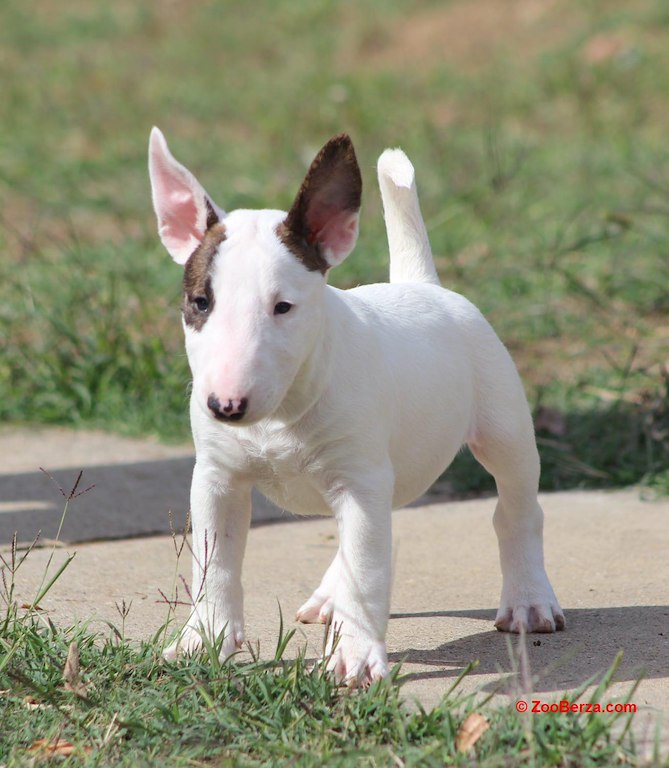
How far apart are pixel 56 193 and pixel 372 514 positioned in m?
7.20

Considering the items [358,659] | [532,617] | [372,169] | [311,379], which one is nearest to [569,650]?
[532,617]

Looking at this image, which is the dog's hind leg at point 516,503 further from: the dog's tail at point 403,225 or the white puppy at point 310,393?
the dog's tail at point 403,225

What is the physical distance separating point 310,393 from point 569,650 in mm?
1040

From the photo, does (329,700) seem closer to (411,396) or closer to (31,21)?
(411,396)

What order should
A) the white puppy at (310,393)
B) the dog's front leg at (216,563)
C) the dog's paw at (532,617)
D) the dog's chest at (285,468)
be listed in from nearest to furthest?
the white puppy at (310,393) < the dog's chest at (285,468) < the dog's front leg at (216,563) < the dog's paw at (532,617)

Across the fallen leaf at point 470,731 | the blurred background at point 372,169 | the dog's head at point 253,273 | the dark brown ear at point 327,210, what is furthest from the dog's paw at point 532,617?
the blurred background at point 372,169

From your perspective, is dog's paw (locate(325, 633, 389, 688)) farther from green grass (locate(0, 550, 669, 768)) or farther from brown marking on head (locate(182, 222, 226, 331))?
brown marking on head (locate(182, 222, 226, 331))

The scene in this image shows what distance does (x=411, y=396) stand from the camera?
3.43 meters

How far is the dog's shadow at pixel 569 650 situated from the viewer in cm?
321

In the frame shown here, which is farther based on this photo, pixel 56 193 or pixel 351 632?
pixel 56 193

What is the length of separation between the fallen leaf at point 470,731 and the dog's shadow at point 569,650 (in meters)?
0.21

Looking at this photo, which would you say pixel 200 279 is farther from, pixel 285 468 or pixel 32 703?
pixel 32 703

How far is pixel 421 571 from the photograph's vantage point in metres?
4.30

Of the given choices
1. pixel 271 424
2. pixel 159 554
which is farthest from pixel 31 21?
pixel 271 424
